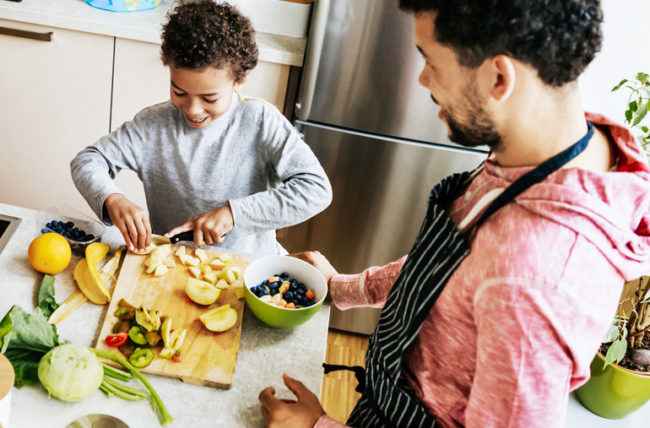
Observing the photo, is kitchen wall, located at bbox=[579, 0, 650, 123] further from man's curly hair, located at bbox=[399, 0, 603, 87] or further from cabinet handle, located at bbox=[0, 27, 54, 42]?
cabinet handle, located at bbox=[0, 27, 54, 42]

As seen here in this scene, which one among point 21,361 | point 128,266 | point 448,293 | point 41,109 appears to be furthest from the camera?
point 41,109

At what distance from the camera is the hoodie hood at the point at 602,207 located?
63cm

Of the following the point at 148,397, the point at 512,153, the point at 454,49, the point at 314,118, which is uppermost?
the point at 454,49

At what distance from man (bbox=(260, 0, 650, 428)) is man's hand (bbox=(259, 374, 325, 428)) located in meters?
0.25

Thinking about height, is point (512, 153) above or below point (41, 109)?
above

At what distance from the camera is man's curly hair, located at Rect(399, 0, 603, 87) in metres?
0.61

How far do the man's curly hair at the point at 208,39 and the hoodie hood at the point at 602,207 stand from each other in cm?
80

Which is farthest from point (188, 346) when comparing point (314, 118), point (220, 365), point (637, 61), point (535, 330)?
point (637, 61)

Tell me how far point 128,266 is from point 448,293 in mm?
672

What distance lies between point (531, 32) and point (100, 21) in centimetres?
180

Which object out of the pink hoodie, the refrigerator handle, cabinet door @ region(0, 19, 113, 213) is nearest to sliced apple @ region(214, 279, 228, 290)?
the pink hoodie

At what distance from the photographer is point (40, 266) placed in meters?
1.08

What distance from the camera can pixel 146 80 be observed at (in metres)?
2.14

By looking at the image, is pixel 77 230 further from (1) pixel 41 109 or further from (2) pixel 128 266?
(1) pixel 41 109
